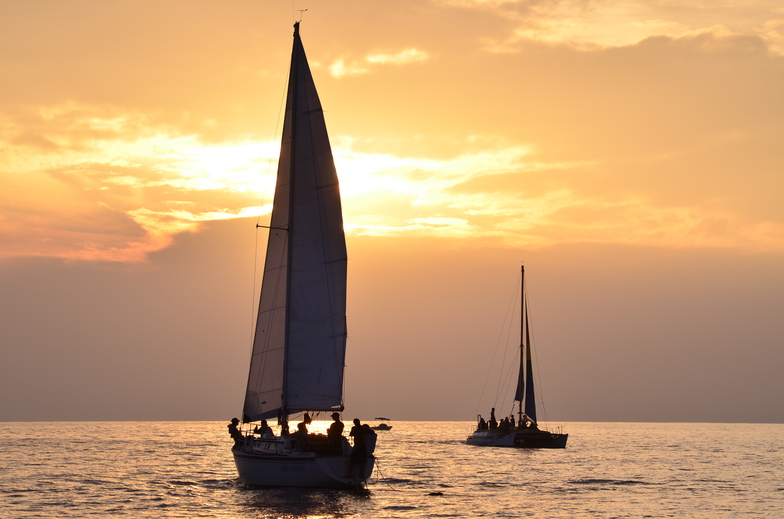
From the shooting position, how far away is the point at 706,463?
67938 mm

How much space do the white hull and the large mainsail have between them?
9.05 ft

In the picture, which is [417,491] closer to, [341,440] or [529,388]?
[341,440]

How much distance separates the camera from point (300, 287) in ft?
120

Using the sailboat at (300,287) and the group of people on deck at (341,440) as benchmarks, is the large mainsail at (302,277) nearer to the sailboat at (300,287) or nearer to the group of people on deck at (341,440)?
the sailboat at (300,287)

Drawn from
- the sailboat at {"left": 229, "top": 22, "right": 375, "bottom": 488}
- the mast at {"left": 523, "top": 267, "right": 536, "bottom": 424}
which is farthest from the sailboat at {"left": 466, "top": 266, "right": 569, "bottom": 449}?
the sailboat at {"left": 229, "top": 22, "right": 375, "bottom": 488}

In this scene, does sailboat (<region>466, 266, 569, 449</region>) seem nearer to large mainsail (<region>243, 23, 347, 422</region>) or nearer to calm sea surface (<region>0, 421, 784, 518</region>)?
calm sea surface (<region>0, 421, 784, 518</region>)

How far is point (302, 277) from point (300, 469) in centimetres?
824

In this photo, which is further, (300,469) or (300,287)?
(300,287)

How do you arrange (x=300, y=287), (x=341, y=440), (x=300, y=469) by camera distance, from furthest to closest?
(x=300, y=287) < (x=341, y=440) < (x=300, y=469)

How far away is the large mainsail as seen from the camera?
1430 inches

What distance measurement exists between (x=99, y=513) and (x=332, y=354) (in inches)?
434

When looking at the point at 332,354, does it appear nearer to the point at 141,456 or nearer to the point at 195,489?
the point at 195,489

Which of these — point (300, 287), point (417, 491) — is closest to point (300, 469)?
point (300, 287)

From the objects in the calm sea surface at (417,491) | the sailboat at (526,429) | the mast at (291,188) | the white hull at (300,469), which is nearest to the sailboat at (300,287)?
the mast at (291,188)
